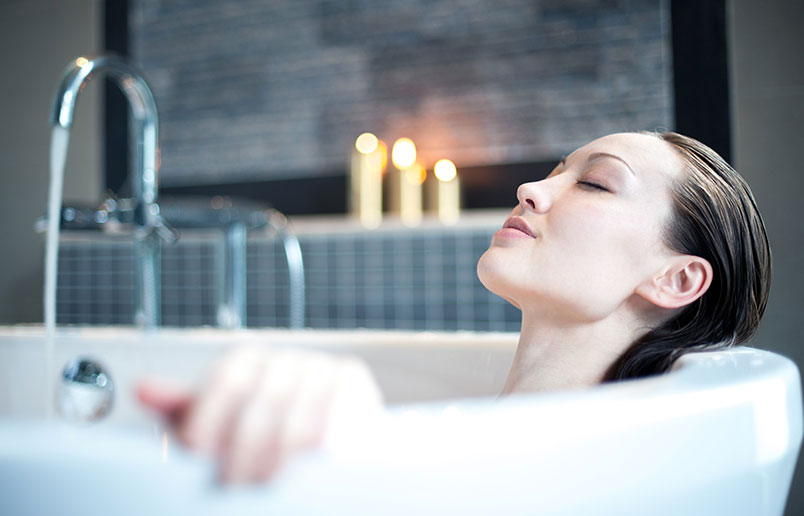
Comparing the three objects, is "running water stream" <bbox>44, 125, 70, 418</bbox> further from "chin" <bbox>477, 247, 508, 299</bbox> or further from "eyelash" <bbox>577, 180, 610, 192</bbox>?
"eyelash" <bbox>577, 180, 610, 192</bbox>

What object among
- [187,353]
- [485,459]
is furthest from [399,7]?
[485,459]

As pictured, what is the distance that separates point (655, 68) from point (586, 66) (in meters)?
0.19

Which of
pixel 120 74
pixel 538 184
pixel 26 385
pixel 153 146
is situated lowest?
pixel 26 385

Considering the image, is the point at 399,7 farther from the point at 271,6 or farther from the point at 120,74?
the point at 120,74

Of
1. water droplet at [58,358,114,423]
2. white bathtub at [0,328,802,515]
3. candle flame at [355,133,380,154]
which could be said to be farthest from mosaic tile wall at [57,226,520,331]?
white bathtub at [0,328,802,515]

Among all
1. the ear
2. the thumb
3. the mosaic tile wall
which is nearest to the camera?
the thumb

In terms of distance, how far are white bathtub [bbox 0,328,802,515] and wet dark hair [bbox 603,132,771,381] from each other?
4.0 inches

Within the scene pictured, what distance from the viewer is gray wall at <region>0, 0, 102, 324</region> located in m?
2.70

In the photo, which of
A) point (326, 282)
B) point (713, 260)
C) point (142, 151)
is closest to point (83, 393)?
point (142, 151)

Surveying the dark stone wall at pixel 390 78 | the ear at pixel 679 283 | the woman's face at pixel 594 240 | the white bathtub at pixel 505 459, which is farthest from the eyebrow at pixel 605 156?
the dark stone wall at pixel 390 78

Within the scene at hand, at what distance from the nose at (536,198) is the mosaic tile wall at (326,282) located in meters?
1.10

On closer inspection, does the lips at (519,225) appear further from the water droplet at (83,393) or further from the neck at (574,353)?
the water droplet at (83,393)

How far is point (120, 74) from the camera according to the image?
4.66ft

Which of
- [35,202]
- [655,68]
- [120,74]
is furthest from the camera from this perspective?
[35,202]
